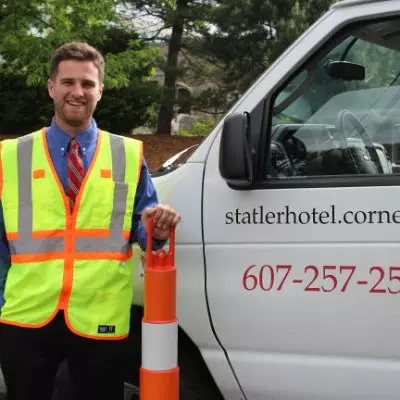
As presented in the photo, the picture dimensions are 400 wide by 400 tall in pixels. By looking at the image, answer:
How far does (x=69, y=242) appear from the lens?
8.23 feet

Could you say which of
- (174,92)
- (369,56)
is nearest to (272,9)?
(174,92)

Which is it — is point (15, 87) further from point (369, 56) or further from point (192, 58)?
point (369, 56)

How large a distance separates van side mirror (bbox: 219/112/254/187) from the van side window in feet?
0.57

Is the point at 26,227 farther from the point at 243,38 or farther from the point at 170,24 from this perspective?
the point at 170,24

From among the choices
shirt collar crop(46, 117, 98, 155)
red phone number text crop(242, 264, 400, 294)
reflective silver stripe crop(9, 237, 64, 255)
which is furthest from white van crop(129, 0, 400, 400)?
reflective silver stripe crop(9, 237, 64, 255)

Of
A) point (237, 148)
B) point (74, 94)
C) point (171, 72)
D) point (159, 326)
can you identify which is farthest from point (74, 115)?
point (171, 72)

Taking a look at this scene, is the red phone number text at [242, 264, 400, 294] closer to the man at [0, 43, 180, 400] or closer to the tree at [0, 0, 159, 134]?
the man at [0, 43, 180, 400]

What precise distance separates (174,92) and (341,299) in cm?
1710

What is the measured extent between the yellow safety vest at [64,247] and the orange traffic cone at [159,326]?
0.18m

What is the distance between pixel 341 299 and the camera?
99.7 inches

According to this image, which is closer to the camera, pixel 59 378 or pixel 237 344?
pixel 237 344

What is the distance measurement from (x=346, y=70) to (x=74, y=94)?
1.02 m

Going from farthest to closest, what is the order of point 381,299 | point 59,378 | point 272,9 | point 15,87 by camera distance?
point 15,87
point 272,9
point 59,378
point 381,299

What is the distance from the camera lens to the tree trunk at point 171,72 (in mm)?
18938
